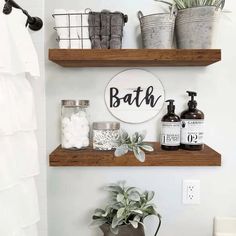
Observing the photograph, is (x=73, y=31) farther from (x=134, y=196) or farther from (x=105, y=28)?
(x=134, y=196)

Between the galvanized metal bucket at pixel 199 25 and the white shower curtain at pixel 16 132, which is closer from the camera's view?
the white shower curtain at pixel 16 132

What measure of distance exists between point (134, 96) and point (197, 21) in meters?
0.41

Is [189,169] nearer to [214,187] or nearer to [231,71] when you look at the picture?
[214,187]

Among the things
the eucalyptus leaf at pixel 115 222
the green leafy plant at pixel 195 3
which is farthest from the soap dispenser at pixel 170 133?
the green leafy plant at pixel 195 3

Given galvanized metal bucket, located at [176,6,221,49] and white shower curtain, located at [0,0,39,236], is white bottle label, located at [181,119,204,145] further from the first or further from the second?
white shower curtain, located at [0,0,39,236]

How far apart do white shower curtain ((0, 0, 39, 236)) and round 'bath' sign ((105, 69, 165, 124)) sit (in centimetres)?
38

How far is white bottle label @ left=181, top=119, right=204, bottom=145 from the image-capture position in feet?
3.61

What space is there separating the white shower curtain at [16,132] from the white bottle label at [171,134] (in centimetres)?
52

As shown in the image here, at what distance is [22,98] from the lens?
0.94 meters

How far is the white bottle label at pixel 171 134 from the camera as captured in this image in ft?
3.62

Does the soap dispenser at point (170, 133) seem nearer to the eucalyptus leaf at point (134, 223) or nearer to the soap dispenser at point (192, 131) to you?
the soap dispenser at point (192, 131)

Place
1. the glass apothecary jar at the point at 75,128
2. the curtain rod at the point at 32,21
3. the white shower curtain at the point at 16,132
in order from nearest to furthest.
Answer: the white shower curtain at the point at 16,132 → the curtain rod at the point at 32,21 → the glass apothecary jar at the point at 75,128

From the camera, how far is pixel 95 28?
3.41 ft

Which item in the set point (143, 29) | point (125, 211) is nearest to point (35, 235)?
point (125, 211)
